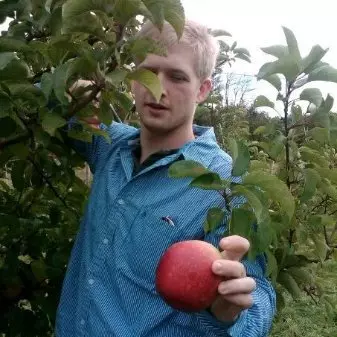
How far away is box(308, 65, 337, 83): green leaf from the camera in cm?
128

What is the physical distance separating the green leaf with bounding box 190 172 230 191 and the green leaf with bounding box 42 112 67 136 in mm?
306

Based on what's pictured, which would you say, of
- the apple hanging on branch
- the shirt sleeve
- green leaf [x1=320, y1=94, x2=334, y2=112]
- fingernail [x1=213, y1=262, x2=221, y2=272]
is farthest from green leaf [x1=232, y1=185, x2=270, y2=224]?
the shirt sleeve

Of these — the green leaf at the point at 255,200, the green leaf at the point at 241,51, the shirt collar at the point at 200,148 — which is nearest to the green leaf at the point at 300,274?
the shirt collar at the point at 200,148

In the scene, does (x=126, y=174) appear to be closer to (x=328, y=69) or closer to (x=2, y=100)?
(x=2, y=100)

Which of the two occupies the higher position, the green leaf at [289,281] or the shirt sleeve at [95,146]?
the shirt sleeve at [95,146]

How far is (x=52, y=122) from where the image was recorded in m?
1.20

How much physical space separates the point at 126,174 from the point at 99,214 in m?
0.12

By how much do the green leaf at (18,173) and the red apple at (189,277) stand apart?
2.29ft

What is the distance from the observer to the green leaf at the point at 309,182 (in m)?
1.41

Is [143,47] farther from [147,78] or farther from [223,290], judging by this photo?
[223,290]

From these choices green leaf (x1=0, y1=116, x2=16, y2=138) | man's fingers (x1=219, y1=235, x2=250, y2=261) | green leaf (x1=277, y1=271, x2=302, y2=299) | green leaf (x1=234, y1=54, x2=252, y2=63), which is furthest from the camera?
green leaf (x1=234, y1=54, x2=252, y2=63)

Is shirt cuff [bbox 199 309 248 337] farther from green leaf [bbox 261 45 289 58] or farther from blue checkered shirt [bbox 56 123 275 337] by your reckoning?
green leaf [bbox 261 45 289 58]

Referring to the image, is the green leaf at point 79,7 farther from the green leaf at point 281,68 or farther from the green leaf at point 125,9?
the green leaf at point 281,68

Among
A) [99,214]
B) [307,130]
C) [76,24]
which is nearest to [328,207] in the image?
[307,130]
